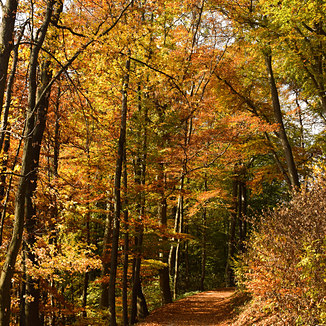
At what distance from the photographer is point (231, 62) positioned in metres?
12.6

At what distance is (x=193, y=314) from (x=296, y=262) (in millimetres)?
6319

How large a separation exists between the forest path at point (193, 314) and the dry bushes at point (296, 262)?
3066 millimetres

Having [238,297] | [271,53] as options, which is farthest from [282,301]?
[271,53]

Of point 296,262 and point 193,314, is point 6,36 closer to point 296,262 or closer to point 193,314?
point 296,262

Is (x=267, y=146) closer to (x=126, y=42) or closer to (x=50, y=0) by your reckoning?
(x=126, y=42)

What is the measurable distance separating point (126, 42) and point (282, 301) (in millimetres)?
5630

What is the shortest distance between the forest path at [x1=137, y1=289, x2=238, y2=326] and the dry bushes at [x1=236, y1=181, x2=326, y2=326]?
3.07 meters

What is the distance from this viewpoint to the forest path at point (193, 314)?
8.86 meters

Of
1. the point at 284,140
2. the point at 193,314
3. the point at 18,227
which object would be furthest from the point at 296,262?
the point at 284,140

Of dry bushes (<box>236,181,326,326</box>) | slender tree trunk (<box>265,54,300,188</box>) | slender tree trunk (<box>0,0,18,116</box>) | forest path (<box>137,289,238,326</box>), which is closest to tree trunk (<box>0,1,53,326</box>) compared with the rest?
slender tree trunk (<box>0,0,18,116</box>)

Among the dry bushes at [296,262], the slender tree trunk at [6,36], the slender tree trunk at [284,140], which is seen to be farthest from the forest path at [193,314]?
the slender tree trunk at [6,36]

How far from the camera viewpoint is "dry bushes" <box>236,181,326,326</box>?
437 cm

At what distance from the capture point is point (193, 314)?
33.4 feet

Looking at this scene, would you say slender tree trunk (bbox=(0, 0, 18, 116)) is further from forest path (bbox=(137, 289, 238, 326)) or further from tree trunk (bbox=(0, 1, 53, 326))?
forest path (bbox=(137, 289, 238, 326))
